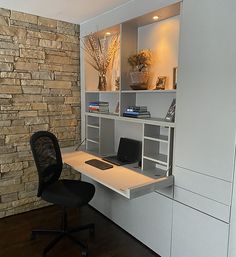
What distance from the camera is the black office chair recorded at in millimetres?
2219

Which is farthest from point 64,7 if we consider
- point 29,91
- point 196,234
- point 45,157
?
point 196,234

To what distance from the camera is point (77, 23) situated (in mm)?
3145

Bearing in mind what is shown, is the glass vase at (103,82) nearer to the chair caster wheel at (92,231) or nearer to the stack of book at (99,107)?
the stack of book at (99,107)

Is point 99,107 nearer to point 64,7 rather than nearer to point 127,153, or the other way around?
point 127,153

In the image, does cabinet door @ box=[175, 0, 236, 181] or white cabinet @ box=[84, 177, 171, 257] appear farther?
white cabinet @ box=[84, 177, 171, 257]

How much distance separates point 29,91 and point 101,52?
991mm

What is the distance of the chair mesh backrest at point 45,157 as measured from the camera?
7.45 ft

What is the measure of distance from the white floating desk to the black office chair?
202 mm

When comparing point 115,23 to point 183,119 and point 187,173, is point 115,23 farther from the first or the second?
point 187,173

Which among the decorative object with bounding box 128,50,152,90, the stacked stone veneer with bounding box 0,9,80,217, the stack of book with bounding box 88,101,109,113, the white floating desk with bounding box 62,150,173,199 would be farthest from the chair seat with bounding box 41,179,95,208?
the decorative object with bounding box 128,50,152,90

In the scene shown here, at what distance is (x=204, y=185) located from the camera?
71.3 inches

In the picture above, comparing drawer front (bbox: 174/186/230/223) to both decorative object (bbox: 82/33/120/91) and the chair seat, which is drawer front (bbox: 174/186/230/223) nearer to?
the chair seat

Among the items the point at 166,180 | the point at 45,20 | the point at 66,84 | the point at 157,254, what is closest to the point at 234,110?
the point at 166,180

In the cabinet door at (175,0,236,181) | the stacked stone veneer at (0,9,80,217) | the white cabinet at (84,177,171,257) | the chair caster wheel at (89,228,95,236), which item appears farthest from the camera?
the stacked stone veneer at (0,9,80,217)
